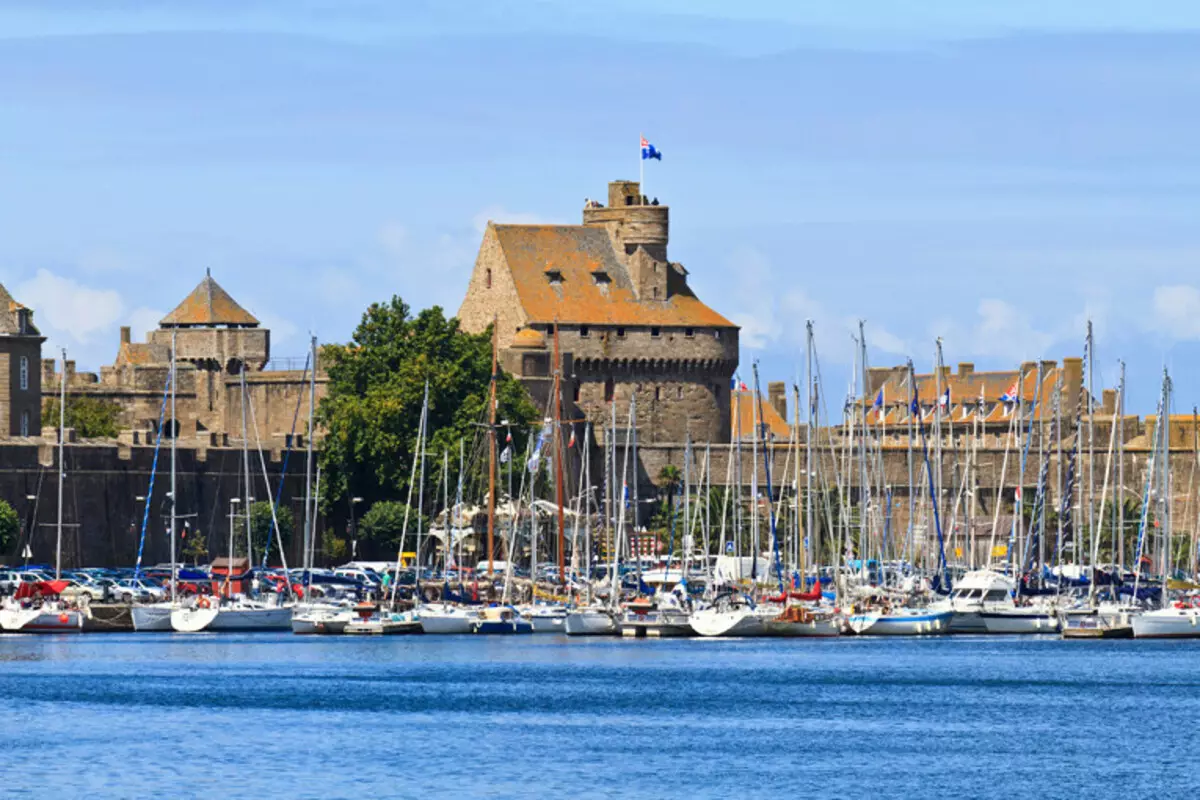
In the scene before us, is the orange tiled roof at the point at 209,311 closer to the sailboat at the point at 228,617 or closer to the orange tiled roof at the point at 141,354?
the orange tiled roof at the point at 141,354

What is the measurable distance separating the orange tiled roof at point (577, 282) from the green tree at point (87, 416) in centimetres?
1727

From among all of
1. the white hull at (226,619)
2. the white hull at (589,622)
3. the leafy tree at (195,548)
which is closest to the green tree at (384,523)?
the leafy tree at (195,548)

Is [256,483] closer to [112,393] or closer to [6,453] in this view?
[6,453]

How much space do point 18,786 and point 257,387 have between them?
79693 mm

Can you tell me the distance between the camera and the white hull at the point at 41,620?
87.1 metres

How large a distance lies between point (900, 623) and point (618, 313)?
5076cm

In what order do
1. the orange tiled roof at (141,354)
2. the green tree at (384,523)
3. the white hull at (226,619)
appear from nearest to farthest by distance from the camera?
the white hull at (226,619), the green tree at (384,523), the orange tiled roof at (141,354)

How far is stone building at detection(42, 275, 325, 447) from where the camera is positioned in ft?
419

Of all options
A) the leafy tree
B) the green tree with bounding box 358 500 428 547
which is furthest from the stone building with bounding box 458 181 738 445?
the leafy tree

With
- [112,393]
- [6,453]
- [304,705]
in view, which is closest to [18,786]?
[304,705]

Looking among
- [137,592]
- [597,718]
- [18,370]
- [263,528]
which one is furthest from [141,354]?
[597,718]

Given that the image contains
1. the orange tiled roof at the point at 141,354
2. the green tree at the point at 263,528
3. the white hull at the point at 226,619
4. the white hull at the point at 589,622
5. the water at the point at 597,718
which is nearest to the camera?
the water at the point at 597,718

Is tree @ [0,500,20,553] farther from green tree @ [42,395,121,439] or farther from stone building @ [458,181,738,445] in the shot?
stone building @ [458,181,738,445]

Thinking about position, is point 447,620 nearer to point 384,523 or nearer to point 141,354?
point 384,523
